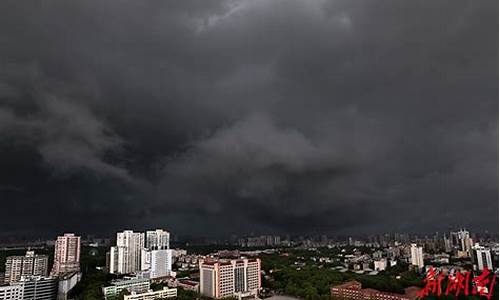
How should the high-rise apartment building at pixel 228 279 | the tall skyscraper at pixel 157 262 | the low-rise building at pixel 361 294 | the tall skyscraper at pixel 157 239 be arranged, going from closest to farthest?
the low-rise building at pixel 361 294 < the high-rise apartment building at pixel 228 279 < the tall skyscraper at pixel 157 262 < the tall skyscraper at pixel 157 239

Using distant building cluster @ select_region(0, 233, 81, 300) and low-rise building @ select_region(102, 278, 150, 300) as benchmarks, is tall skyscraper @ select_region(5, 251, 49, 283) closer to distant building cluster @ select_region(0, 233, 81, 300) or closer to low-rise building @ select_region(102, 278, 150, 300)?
distant building cluster @ select_region(0, 233, 81, 300)

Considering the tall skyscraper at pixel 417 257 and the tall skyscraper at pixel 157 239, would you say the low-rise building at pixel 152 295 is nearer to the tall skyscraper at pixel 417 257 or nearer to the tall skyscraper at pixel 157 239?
the tall skyscraper at pixel 157 239

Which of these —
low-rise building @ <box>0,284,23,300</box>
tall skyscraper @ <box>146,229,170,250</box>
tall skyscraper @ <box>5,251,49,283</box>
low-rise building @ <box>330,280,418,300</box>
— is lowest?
low-rise building @ <box>330,280,418,300</box>

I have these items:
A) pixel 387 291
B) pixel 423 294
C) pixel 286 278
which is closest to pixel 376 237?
pixel 286 278

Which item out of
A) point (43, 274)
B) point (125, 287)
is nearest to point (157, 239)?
point (43, 274)

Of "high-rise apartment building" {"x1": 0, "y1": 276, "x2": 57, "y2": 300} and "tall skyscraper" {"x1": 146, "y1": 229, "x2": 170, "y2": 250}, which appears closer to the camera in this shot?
"high-rise apartment building" {"x1": 0, "y1": 276, "x2": 57, "y2": 300}

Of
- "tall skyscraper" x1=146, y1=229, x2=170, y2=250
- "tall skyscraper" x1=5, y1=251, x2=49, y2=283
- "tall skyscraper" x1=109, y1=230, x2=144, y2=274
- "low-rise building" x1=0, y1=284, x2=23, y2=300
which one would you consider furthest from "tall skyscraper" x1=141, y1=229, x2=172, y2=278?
"low-rise building" x1=0, y1=284, x2=23, y2=300

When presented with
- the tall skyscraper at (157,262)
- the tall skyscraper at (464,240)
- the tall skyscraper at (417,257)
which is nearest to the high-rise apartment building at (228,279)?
the tall skyscraper at (157,262)
